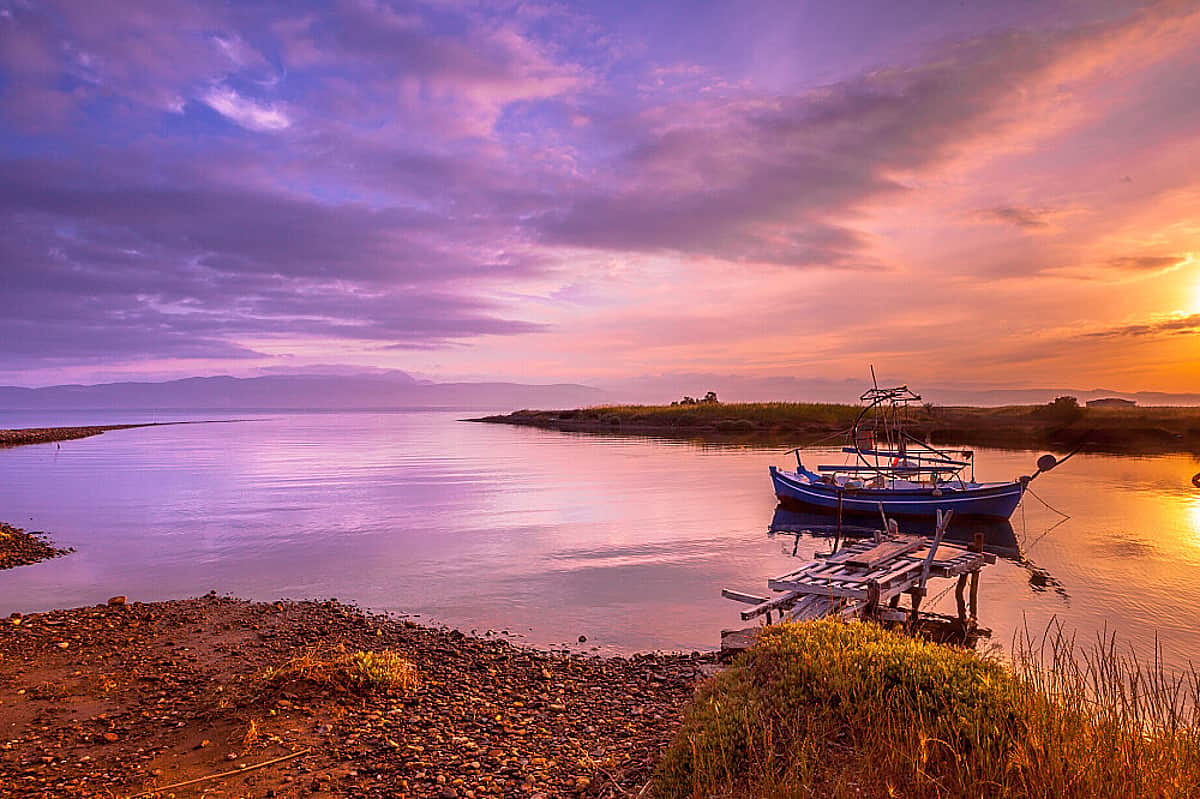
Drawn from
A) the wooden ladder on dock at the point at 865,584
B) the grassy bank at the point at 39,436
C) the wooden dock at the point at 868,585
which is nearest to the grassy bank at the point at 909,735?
the wooden ladder on dock at the point at 865,584

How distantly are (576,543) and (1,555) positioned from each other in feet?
57.9

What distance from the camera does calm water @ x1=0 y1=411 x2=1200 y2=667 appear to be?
16812mm

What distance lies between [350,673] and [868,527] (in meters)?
25.5

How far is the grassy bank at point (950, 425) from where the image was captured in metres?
78.6

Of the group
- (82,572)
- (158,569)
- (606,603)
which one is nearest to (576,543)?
(606,603)

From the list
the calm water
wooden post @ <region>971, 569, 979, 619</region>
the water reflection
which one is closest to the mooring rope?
the calm water

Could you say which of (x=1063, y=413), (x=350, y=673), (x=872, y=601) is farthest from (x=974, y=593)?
(x=1063, y=413)

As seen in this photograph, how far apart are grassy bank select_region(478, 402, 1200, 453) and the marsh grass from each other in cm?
5164

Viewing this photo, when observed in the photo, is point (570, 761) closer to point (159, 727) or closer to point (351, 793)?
point (351, 793)

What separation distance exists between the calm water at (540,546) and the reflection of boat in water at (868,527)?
0.81m

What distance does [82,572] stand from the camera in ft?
65.1

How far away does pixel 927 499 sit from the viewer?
2995 cm

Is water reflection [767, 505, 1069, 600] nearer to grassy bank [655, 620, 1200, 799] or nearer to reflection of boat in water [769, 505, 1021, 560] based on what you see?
reflection of boat in water [769, 505, 1021, 560]

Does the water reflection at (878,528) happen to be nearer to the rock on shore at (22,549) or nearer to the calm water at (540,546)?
the calm water at (540,546)
